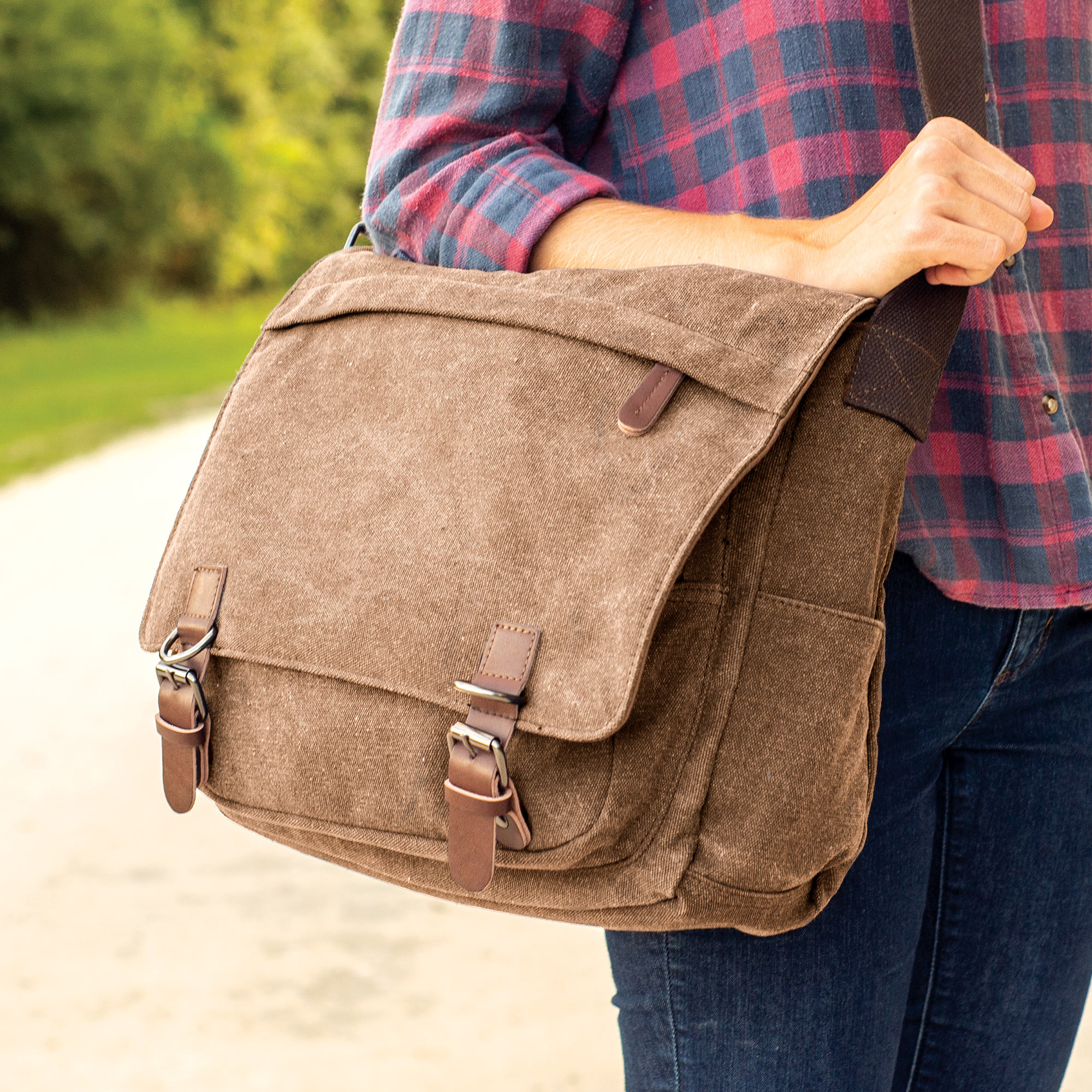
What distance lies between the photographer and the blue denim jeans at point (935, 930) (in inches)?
41.3

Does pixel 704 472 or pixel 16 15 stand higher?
pixel 704 472

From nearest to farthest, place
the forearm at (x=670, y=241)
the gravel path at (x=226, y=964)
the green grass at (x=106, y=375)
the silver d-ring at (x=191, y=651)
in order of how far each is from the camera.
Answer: the forearm at (x=670, y=241)
the silver d-ring at (x=191, y=651)
the gravel path at (x=226, y=964)
the green grass at (x=106, y=375)

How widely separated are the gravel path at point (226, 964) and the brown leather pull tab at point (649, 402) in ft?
6.15

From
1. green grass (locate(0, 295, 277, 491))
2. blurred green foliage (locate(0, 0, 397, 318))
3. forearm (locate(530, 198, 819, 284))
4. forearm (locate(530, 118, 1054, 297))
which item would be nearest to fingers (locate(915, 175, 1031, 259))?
forearm (locate(530, 118, 1054, 297))

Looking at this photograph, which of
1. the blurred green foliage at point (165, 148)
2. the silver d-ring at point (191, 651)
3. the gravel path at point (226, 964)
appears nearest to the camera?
the silver d-ring at point (191, 651)

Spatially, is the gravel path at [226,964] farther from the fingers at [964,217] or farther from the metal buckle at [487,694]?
the fingers at [964,217]

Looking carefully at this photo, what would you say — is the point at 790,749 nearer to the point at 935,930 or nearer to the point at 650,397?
the point at 650,397

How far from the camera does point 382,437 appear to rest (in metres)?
1.08

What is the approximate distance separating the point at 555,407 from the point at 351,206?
28.5 meters

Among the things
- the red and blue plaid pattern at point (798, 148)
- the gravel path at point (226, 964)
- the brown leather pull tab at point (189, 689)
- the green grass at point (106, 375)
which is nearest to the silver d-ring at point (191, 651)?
the brown leather pull tab at point (189, 689)

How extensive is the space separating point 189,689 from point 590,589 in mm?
418

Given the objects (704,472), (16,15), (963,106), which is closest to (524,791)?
(704,472)

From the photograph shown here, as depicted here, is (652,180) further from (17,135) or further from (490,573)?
(17,135)

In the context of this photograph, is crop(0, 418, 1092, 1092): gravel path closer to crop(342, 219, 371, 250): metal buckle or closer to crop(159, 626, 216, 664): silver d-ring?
crop(159, 626, 216, 664): silver d-ring
